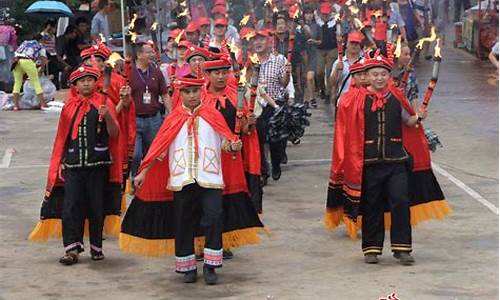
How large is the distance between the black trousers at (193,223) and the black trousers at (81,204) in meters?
0.97

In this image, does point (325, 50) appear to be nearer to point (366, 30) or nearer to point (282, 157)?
point (282, 157)

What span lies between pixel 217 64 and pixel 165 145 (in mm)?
877

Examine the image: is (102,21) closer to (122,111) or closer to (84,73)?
(122,111)

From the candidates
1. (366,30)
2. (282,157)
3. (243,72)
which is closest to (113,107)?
(243,72)

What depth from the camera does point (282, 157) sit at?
13.7 meters

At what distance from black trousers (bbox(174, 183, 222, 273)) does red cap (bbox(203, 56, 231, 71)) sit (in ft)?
3.38

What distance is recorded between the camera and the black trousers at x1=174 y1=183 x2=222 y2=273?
8.63 metres

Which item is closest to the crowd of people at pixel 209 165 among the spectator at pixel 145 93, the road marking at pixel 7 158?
the spectator at pixel 145 93

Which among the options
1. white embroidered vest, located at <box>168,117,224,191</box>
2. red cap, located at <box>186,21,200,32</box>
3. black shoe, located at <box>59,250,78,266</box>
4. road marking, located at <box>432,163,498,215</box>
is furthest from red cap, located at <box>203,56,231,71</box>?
red cap, located at <box>186,21,200,32</box>

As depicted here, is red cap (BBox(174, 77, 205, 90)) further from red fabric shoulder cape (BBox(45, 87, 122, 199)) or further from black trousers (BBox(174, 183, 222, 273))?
red fabric shoulder cape (BBox(45, 87, 122, 199))

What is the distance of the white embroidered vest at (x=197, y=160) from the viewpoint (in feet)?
28.1

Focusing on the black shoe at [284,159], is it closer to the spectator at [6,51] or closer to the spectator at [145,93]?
the spectator at [145,93]

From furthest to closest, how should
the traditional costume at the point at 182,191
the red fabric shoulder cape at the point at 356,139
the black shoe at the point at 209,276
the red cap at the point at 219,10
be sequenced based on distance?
1. the red cap at the point at 219,10
2. the red fabric shoulder cape at the point at 356,139
3. the black shoe at the point at 209,276
4. the traditional costume at the point at 182,191

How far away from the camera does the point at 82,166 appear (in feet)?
30.7
